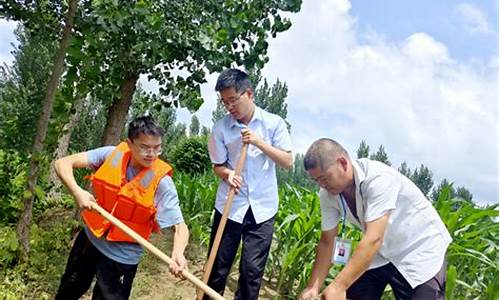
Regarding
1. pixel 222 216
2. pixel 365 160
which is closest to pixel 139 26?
pixel 222 216

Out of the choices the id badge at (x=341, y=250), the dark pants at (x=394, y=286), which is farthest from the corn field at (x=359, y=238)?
the id badge at (x=341, y=250)

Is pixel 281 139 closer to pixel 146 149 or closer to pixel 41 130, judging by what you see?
pixel 146 149

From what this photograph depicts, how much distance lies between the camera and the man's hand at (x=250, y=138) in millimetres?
2787

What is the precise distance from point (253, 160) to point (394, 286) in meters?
1.05

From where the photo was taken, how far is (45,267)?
13.1ft

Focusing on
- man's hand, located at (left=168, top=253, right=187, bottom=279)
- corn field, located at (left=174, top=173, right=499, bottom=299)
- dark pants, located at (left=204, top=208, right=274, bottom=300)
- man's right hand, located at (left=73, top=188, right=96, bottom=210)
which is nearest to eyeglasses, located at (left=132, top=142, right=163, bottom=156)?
man's right hand, located at (left=73, top=188, right=96, bottom=210)

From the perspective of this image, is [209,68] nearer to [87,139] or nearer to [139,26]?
[139,26]

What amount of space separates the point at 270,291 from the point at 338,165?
8.17ft

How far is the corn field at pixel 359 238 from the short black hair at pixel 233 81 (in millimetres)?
1534

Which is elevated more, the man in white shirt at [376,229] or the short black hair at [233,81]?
the short black hair at [233,81]

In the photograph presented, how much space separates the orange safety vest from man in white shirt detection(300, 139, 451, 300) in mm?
804

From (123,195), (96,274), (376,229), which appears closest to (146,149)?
(123,195)

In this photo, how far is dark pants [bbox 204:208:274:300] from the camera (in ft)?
9.37

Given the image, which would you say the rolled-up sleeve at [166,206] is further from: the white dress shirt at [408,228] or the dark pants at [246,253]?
the white dress shirt at [408,228]
